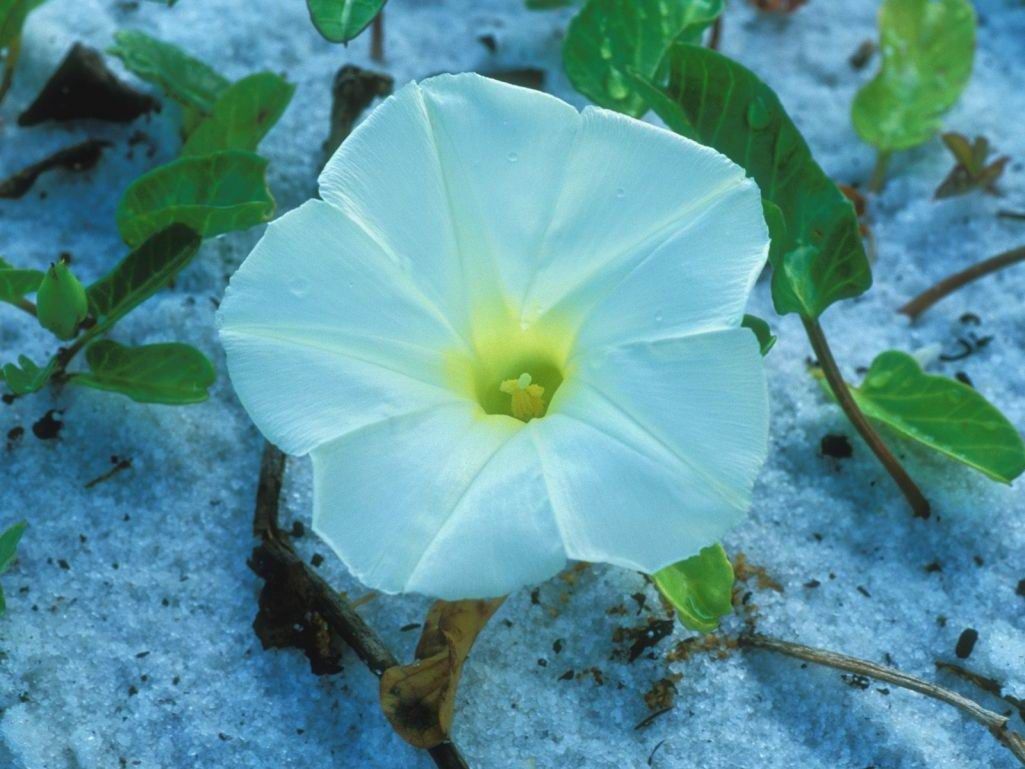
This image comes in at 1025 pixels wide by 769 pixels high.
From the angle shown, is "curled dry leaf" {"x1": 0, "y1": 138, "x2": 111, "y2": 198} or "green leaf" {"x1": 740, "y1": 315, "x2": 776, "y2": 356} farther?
"curled dry leaf" {"x1": 0, "y1": 138, "x2": 111, "y2": 198}

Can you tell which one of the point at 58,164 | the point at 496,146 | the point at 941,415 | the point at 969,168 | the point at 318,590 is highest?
the point at 496,146

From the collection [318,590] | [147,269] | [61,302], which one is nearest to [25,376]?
[61,302]

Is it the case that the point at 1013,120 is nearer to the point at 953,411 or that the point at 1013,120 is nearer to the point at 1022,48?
the point at 1022,48

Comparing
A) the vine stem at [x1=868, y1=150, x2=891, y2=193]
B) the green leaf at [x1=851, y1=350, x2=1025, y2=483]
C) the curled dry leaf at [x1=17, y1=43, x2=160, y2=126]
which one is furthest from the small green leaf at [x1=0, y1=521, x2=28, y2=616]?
the vine stem at [x1=868, y1=150, x2=891, y2=193]

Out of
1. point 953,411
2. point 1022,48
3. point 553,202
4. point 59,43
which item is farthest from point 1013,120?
point 59,43

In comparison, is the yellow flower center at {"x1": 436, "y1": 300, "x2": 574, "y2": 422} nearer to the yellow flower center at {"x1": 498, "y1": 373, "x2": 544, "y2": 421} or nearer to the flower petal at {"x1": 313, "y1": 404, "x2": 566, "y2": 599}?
the yellow flower center at {"x1": 498, "y1": 373, "x2": 544, "y2": 421}

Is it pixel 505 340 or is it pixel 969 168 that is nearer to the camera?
pixel 505 340

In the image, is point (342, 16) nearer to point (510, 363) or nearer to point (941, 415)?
point (510, 363)

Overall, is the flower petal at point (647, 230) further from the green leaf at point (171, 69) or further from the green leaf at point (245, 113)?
the green leaf at point (171, 69)
